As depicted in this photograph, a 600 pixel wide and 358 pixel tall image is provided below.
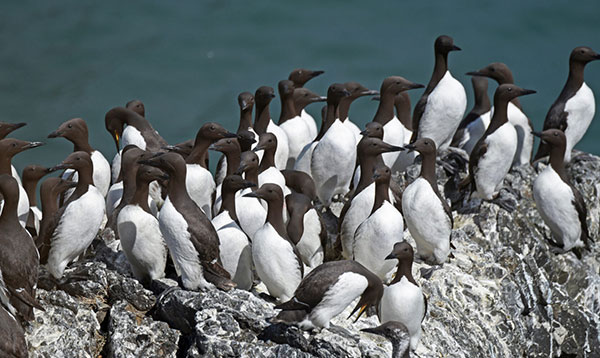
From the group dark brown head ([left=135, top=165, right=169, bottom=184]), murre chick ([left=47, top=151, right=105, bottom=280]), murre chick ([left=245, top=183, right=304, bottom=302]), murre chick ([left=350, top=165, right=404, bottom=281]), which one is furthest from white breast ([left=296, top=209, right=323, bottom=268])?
murre chick ([left=47, top=151, right=105, bottom=280])

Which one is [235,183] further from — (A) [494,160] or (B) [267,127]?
(A) [494,160]

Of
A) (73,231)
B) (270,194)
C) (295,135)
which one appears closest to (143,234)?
(73,231)

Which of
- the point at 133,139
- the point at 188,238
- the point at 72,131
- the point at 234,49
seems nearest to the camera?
the point at 188,238

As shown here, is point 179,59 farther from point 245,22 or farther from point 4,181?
point 4,181

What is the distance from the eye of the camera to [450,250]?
393 inches

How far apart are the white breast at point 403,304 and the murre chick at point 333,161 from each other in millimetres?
2595

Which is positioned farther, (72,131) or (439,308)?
(72,131)

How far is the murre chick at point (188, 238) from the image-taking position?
7863 millimetres

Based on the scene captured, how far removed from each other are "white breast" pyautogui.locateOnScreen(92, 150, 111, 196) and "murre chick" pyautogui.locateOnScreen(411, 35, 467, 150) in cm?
393

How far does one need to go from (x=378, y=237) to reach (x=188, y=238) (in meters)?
1.98

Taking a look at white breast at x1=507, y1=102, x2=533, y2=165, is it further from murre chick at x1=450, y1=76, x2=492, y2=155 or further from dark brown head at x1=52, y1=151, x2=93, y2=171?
dark brown head at x1=52, y1=151, x2=93, y2=171

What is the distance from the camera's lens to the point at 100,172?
1064 cm

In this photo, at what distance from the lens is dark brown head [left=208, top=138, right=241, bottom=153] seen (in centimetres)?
969

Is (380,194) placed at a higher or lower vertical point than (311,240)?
higher
